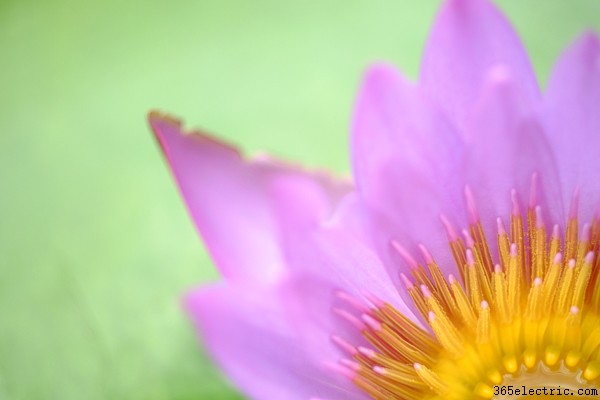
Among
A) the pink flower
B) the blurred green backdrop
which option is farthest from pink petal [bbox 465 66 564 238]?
the blurred green backdrop

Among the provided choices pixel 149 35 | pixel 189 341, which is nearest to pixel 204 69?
pixel 149 35

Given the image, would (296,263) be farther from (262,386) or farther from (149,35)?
(149,35)

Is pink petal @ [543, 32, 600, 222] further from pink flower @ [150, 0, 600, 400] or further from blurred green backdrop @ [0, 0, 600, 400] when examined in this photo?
blurred green backdrop @ [0, 0, 600, 400]

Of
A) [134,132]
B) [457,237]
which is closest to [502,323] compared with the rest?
[457,237]

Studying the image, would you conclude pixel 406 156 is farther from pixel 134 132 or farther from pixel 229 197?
pixel 134 132

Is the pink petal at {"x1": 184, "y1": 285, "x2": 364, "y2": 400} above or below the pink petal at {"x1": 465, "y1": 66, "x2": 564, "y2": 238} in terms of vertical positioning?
below

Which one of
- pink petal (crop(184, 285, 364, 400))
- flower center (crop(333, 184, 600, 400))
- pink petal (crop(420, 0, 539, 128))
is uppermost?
pink petal (crop(420, 0, 539, 128))
